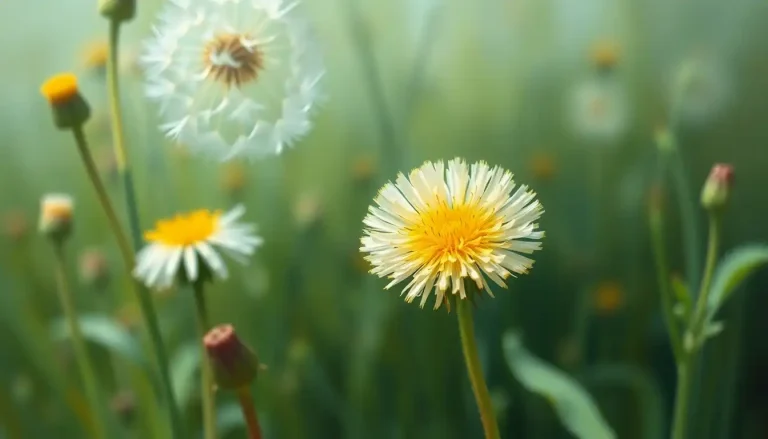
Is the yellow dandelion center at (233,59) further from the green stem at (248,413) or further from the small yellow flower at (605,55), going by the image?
the small yellow flower at (605,55)

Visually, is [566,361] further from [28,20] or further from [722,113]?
[28,20]

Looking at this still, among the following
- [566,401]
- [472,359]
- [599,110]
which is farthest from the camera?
[599,110]

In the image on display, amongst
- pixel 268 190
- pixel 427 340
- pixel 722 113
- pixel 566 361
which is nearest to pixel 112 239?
pixel 268 190

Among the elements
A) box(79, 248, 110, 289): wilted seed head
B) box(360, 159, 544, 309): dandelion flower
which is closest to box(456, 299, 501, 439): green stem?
box(360, 159, 544, 309): dandelion flower

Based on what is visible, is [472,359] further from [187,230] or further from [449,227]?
[187,230]

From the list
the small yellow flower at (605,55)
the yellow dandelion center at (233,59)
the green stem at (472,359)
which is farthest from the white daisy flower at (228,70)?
the small yellow flower at (605,55)

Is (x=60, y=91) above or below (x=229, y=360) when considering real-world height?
above

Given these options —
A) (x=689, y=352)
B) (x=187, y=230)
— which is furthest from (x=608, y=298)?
(x=187, y=230)
